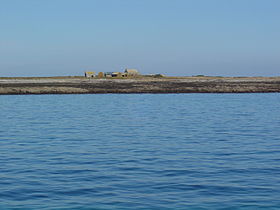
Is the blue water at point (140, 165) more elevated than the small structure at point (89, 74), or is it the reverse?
the small structure at point (89, 74)

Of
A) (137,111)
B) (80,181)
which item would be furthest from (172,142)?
(137,111)

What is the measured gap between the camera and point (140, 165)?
17.6 meters

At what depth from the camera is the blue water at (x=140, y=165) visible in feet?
42.5

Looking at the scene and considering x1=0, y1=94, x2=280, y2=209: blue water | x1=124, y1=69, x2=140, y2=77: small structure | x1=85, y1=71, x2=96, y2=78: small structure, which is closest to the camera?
x1=0, y1=94, x2=280, y2=209: blue water

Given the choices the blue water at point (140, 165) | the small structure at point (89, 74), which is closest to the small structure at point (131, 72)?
the small structure at point (89, 74)

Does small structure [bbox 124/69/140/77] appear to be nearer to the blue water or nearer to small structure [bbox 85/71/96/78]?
small structure [bbox 85/71/96/78]

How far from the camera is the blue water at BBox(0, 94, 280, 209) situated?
42.5 ft

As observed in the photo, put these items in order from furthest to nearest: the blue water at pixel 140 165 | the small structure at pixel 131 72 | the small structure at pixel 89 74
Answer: the small structure at pixel 131 72 → the small structure at pixel 89 74 → the blue water at pixel 140 165

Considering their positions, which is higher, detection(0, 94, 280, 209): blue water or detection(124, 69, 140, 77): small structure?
detection(124, 69, 140, 77): small structure

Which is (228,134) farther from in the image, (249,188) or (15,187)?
(15,187)

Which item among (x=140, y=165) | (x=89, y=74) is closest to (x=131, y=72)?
(x=89, y=74)

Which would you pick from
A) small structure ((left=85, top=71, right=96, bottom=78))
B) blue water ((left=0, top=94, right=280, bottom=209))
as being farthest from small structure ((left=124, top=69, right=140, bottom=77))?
blue water ((left=0, top=94, right=280, bottom=209))

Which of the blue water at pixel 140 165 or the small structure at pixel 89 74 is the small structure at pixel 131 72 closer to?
the small structure at pixel 89 74

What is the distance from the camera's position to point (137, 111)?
43812mm
